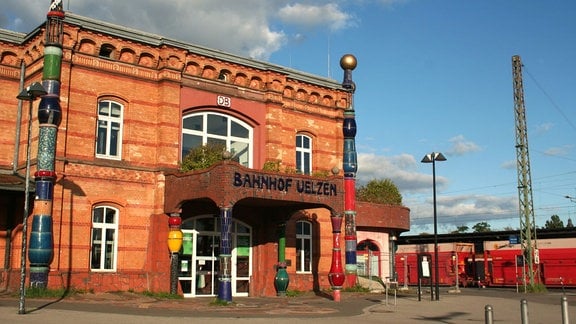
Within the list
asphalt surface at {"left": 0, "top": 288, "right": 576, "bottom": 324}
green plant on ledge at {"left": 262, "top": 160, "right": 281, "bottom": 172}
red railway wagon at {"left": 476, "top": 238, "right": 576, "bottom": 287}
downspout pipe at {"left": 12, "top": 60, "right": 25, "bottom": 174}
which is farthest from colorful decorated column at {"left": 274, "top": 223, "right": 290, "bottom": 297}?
red railway wagon at {"left": 476, "top": 238, "right": 576, "bottom": 287}

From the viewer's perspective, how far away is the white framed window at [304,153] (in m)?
31.6

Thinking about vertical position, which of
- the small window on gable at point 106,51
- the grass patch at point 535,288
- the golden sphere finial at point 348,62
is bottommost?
the grass patch at point 535,288

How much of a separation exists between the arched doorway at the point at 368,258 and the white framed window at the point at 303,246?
18.7 ft

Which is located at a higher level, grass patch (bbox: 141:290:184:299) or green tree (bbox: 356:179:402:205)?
green tree (bbox: 356:179:402:205)

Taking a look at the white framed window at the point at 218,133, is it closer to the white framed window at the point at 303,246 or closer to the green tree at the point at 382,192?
the white framed window at the point at 303,246

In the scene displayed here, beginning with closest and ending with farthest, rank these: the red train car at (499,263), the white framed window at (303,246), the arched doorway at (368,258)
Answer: the white framed window at (303,246) < the arched doorway at (368,258) < the red train car at (499,263)

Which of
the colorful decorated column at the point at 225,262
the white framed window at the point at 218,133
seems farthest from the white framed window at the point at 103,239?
the colorful decorated column at the point at 225,262

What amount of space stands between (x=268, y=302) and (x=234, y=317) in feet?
20.6

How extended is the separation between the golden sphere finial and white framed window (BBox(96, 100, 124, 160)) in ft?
35.9

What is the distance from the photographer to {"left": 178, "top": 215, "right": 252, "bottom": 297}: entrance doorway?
85.3 feet

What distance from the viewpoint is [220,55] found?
93.2 feet

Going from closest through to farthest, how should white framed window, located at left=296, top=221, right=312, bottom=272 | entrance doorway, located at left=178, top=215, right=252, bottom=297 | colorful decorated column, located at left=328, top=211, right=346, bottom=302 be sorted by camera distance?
entrance doorway, located at left=178, top=215, right=252, bottom=297 → colorful decorated column, located at left=328, top=211, right=346, bottom=302 → white framed window, located at left=296, top=221, right=312, bottom=272

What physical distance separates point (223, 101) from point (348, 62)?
6.66m

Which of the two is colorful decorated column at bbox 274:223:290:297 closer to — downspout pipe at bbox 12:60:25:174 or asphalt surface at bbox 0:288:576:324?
asphalt surface at bbox 0:288:576:324
